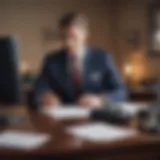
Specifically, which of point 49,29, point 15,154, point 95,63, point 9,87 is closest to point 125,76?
point 95,63

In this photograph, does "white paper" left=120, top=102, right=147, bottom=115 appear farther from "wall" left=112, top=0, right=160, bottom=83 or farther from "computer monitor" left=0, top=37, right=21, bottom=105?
"computer monitor" left=0, top=37, right=21, bottom=105

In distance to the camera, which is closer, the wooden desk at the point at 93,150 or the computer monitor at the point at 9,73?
the wooden desk at the point at 93,150

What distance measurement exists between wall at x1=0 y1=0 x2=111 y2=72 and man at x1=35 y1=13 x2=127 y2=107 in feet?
0.09

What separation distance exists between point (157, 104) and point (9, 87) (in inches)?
17.9

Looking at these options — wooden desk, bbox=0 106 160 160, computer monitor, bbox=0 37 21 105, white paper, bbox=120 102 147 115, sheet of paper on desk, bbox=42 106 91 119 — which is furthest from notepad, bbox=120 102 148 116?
computer monitor, bbox=0 37 21 105

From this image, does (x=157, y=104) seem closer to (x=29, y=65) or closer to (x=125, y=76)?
(x=125, y=76)

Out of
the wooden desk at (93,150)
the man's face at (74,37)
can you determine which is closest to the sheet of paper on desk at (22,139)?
the wooden desk at (93,150)

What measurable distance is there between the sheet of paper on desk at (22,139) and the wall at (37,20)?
25 centimetres

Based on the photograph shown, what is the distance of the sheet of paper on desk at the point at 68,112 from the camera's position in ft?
3.59

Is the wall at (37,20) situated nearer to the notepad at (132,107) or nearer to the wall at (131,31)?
the wall at (131,31)

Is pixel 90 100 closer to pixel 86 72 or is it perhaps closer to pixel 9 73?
pixel 86 72

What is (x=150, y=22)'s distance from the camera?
3.67 feet

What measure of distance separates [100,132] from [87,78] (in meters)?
0.27

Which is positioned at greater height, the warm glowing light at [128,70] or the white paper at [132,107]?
the warm glowing light at [128,70]
